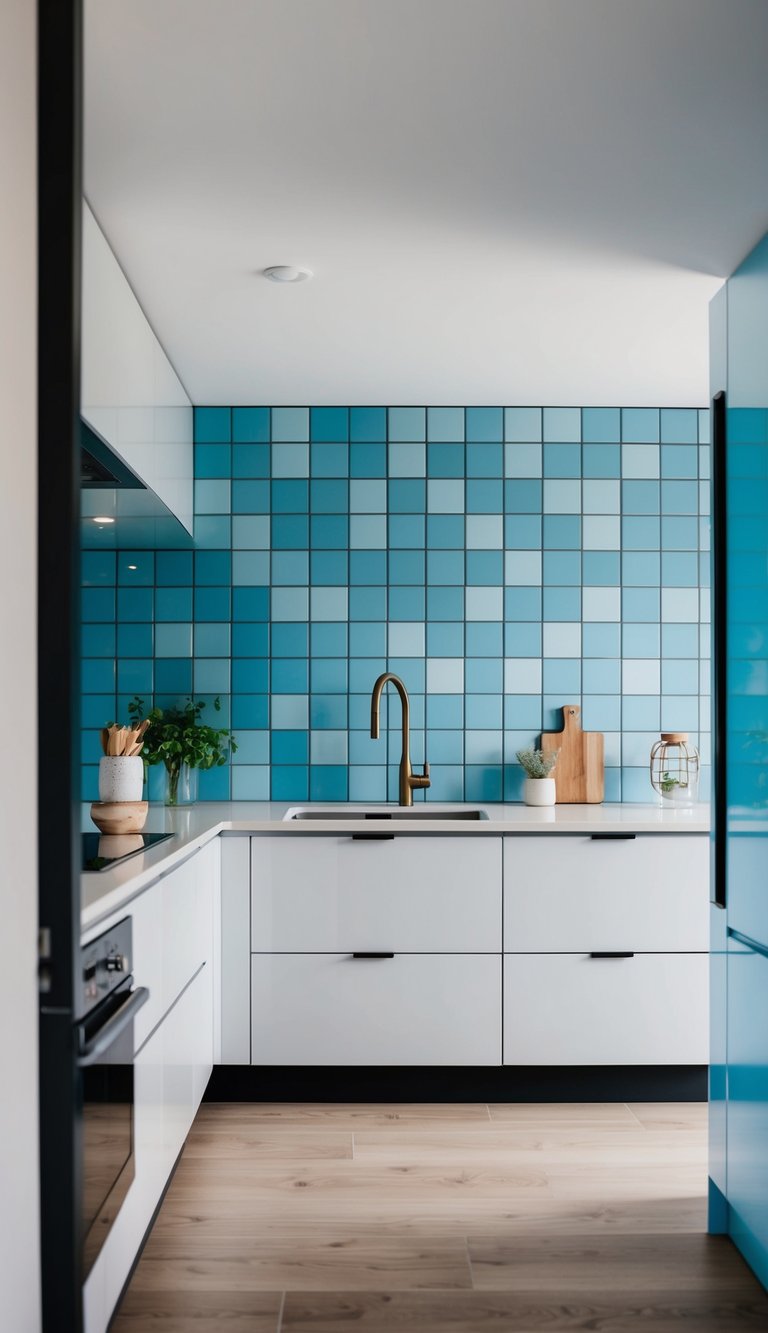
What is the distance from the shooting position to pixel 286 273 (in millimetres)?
2549

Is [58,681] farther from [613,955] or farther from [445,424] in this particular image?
[445,424]

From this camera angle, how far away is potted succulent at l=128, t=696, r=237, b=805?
3.47m

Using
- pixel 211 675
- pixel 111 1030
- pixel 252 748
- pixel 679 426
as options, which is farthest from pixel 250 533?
pixel 111 1030

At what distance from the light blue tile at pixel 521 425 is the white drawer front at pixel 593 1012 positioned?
1.82 m

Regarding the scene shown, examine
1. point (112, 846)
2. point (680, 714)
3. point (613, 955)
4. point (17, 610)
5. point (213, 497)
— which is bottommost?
point (613, 955)

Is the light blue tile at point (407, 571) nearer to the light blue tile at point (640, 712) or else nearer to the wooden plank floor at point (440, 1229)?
the light blue tile at point (640, 712)

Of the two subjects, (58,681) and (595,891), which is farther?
(595,891)

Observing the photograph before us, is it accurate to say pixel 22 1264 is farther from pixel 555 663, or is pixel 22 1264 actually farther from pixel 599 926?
pixel 555 663

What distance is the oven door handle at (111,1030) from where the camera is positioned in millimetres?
1153

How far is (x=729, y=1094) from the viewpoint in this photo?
228 centimetres

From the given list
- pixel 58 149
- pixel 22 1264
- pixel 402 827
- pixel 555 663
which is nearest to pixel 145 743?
pixel 402 827

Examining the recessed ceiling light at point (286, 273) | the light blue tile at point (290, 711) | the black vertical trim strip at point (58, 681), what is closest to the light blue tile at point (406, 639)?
the light blue tile at point (290, 711)

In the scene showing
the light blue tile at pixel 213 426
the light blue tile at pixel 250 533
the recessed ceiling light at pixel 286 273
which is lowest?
the light blue tile at pixel 250 533

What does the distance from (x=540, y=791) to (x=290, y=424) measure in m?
1.58
